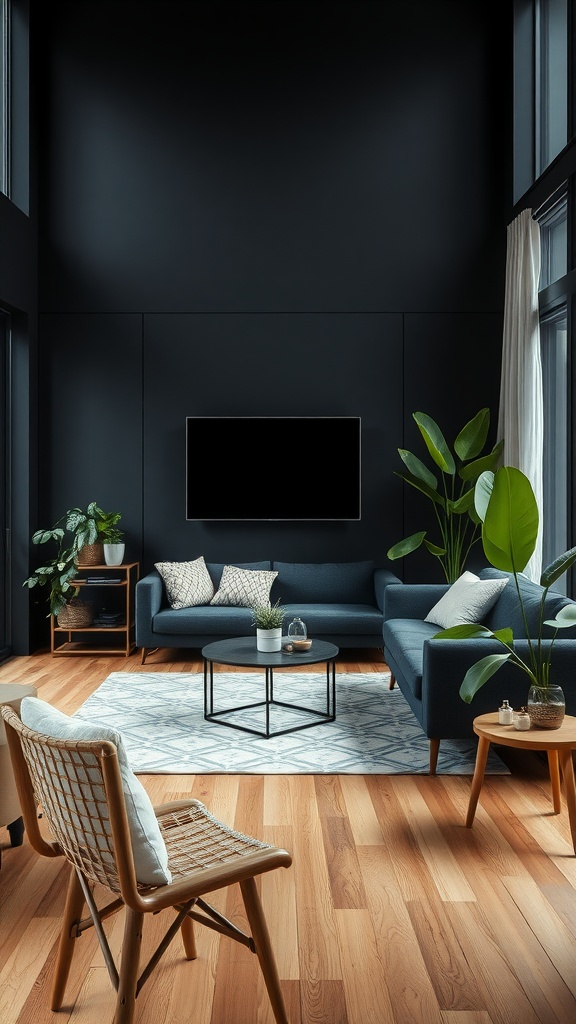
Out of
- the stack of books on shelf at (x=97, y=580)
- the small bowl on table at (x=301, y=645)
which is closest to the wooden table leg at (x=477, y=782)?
the small bowl on table at (x=301, y=645)

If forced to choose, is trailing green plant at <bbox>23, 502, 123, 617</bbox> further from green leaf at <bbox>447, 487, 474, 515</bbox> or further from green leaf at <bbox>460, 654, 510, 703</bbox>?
green leaf at <bbox>460, 654, 510, 703</bbox>

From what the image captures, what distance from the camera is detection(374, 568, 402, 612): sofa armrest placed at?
248 inches

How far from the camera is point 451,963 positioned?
7.61ft

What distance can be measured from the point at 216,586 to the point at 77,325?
2.48m

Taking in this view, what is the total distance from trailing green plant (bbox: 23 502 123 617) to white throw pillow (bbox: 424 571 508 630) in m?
2.84

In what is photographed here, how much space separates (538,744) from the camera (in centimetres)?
304

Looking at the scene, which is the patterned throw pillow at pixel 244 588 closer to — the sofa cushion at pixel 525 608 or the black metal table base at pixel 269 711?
the black metal table base at pixel 269 711

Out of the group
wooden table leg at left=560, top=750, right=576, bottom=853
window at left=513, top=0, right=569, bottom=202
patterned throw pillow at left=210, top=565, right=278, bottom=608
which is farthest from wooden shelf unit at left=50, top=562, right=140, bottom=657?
window at left=513, top=0, right=569, bottom=202

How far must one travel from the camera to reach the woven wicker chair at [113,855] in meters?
1.79

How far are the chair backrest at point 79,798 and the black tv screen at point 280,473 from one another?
495 cm

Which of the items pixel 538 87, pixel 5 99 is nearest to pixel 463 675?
pixel 538 87

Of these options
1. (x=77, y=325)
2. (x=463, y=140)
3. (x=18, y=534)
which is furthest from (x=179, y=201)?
(x=18, y=534)

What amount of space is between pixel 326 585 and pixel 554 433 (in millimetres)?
2122

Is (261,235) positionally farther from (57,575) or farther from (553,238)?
(57,575)
